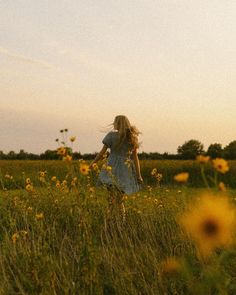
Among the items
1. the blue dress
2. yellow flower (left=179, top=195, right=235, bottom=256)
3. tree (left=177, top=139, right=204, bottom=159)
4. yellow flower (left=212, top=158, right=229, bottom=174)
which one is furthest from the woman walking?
yellow flower (left=179, top=195, right=235, bottom=256)

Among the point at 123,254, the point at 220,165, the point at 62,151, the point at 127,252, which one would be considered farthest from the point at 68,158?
the point at 220,165

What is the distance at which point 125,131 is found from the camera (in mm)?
7762

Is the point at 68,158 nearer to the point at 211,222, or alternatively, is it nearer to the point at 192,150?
the point at 192,150

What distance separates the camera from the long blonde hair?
777 centimetres

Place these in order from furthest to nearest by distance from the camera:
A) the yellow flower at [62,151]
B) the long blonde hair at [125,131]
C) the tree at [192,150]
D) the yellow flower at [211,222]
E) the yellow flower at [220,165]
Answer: the long blonde hair at [125,131] → the yellow flower at [62,151] → the tree at [192,150] → the yellow flower at [220,165] → the yellow flower at [211,222]

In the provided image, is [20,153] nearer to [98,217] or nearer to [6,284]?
[98,217]

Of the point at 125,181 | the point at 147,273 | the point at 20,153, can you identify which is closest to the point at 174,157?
the point at 20,153

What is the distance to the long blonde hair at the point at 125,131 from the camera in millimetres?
7770

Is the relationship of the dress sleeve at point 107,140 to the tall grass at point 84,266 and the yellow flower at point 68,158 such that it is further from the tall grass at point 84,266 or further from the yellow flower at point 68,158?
the yellow flower at point 68,158

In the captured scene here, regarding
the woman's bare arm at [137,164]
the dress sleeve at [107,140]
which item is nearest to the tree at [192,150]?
the woman's bare arm at [137,164]

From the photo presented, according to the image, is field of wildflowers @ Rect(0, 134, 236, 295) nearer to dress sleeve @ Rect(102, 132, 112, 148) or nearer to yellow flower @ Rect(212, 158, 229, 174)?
yellow flower @ Rect(212, 158, 229, 174)

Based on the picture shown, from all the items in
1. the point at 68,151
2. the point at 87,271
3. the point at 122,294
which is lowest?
the point at 122,294

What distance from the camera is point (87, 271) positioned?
10.5 feet

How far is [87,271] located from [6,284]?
2.08 feet
